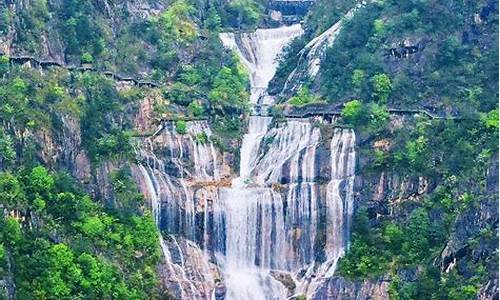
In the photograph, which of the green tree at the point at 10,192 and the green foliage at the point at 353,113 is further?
the green foliage at the point at 353,113

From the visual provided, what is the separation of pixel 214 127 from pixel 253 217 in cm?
602

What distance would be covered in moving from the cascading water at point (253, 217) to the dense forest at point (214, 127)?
1.52ft

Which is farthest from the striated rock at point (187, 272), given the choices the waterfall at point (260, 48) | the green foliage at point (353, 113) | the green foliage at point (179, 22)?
the green foliage at point (179, 22)

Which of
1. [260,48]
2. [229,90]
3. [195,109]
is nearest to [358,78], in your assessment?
[229,90]

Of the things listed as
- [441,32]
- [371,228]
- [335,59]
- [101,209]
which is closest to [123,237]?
[101,209]

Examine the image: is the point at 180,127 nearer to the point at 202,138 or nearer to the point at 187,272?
the point at 202,138

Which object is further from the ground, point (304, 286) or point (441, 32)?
point (441, 32)

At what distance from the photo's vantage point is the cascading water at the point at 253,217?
4562cm

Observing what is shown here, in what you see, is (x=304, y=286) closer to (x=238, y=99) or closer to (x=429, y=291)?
(x=429, y=291)

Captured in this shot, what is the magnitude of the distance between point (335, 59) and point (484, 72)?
716cm

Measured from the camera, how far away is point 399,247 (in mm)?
45031

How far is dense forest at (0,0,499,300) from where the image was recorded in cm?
4197

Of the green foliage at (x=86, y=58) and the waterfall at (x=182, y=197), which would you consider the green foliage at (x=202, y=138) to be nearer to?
the waterfall at (x=182, y=197)

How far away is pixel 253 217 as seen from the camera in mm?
46906
